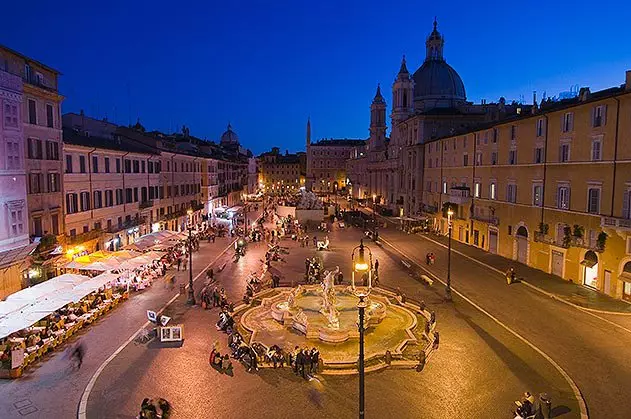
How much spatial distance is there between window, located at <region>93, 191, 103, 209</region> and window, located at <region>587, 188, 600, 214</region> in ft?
127

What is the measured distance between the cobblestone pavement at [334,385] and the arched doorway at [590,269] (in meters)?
12.7

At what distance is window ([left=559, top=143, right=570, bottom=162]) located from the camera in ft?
120

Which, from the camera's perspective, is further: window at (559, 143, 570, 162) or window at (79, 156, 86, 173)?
window at (79, 156, 86, 173)

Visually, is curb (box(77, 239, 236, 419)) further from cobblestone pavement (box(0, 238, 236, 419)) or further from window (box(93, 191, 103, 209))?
window (box(93, 191, 103, 209))

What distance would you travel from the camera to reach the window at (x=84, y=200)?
129ft

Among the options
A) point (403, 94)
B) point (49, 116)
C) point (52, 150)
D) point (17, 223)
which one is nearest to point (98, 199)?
point (52, 150)

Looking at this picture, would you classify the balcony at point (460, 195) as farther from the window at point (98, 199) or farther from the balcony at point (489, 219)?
the window at point (98, 199)

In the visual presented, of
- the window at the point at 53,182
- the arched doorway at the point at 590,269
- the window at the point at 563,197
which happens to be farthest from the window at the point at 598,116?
the window at the point at 53,182

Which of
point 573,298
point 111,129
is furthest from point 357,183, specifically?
point 573,298

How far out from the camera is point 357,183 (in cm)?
15150

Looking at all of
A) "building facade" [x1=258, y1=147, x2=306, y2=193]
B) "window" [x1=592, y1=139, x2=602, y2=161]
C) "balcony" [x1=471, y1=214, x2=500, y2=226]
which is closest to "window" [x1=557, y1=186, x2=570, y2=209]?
"window" [x1=592, y1=139, x2=602, y2=161]

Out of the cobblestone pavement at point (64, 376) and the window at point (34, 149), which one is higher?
the window at point (34, 149)

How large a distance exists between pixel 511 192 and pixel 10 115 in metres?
40.0

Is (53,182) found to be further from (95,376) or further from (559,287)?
(559,287)
